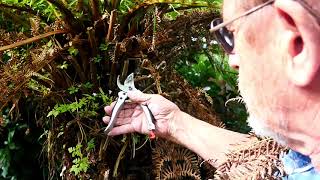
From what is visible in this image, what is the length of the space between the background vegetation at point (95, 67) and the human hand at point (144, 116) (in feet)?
0.08

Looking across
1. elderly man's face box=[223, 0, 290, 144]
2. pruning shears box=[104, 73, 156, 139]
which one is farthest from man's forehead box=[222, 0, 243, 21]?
pruning shears box=[104, 73, 156, 139]

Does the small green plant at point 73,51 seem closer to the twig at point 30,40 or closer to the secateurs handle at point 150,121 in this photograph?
the twig at point 30,40

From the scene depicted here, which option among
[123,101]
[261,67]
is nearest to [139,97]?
[123,101]

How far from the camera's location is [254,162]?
3.53ft

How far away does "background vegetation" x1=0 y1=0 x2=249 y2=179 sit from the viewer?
1242 mm

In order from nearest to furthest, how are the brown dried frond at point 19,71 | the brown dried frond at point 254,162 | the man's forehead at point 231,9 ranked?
the man's forehead at point 231,9, the brown dried frond at point 254,162, the brown dried frond at point 19,71

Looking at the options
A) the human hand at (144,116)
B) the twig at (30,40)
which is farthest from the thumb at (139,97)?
the twig at (30,40)

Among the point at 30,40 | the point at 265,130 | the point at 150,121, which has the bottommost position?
the point at 150,121

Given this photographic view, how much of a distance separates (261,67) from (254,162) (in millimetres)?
426

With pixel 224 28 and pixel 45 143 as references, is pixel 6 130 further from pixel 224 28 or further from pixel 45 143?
pixel 224 28

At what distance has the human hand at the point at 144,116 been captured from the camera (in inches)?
51.4

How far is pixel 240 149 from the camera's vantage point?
45.6 inches

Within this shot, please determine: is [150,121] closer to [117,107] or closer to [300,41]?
[117,107]

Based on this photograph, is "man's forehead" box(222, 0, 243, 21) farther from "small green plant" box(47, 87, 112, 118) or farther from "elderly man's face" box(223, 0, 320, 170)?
"small green plant" box(47, 87, 112, 118)
